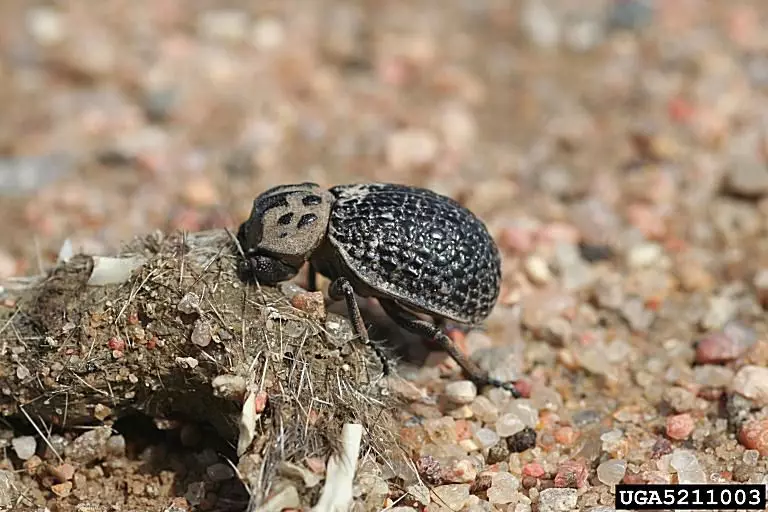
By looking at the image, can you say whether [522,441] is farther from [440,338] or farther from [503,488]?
[440,338]

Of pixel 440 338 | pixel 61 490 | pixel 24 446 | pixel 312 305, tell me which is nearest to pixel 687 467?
pixel 440 338

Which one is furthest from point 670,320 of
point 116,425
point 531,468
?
point 116,425

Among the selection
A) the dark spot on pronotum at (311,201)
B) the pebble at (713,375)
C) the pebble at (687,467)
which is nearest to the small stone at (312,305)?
the dark spot on pronotum at (311,201)

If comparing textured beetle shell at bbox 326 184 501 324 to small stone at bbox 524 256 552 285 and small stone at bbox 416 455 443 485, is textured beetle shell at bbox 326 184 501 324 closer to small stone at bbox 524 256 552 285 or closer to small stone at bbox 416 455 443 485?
small stone at bbox 416 455 443 485

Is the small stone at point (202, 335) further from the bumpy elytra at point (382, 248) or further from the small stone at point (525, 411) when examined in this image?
the small stone at point (525, 411)

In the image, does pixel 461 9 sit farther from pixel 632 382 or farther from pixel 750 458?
pixel 750 458

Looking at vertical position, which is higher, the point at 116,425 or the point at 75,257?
the point at 75,257
